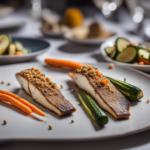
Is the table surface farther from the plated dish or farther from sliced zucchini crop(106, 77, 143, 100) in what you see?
sliced zucchini crop(106, 77, 143, 100)

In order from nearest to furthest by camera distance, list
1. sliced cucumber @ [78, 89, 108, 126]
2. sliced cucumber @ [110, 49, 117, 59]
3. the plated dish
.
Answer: sliced cucumber @ [78, 89, 108, 126], the plated dish, sliced cucumber @ [110, 49, 117, 59]

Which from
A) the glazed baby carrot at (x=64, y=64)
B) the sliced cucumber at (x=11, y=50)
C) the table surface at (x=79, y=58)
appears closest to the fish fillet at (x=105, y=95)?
the table surface at (x=79, y=58)

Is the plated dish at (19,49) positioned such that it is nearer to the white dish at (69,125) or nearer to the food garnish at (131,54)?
the white dish at (69,125)

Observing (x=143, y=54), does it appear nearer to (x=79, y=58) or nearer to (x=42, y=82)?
(x=79, y=58)

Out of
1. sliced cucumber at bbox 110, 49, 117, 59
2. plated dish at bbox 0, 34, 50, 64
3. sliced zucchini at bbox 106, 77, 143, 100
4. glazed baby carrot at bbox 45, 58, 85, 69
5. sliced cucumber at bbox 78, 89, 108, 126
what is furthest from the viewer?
sliced cucumber at bbox 110, 49, 117, 59

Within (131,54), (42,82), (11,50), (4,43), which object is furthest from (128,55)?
(4,43)

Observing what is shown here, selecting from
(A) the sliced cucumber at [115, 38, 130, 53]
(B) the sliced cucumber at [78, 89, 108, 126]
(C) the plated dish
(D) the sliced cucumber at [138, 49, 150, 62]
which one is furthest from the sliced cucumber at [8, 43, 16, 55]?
(D) the sliced cucumber at [138, 49, 150, 62]
